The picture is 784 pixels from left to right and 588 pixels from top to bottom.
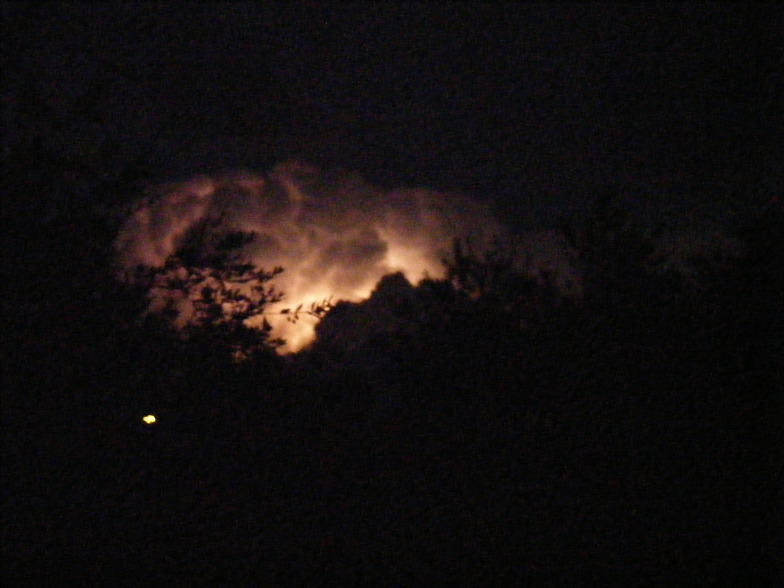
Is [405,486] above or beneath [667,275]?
beneath

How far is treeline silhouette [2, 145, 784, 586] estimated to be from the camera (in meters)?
6.10

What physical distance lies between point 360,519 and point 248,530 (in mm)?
933

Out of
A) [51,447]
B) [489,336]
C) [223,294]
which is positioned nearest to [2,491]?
[51,447]

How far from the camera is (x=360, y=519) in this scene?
21.6ft

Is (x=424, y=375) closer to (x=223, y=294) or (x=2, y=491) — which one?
(x=223, y=294)

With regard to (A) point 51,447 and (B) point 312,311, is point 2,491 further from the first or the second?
(B) point 312,311

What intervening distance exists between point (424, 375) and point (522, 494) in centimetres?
133

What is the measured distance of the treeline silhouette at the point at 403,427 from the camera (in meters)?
6.10

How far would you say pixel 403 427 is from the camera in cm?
692

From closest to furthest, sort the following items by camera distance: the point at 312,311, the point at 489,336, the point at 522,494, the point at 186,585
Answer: the point at 186,585 < the point at 522,494 < the point at 489,336 < the point at 312,311

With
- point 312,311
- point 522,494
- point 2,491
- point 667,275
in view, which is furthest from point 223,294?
point 667,275

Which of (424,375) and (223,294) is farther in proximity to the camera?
(223,294)

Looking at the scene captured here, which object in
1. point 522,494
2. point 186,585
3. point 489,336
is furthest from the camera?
point 489,336

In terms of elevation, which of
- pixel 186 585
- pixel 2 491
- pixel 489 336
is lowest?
pixel 186 585
